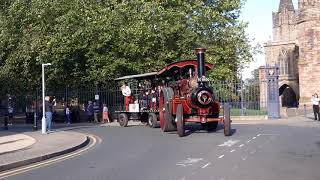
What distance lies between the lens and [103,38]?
35.3 meters

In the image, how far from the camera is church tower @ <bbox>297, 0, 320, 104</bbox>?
49275 millimetres

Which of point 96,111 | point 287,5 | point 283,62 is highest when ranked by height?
point 287,5

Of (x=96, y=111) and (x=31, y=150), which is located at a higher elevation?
(x=96, y=111)

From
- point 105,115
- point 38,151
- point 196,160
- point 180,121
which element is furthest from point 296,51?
point 196,160

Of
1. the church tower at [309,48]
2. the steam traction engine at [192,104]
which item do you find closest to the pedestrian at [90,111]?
the steam traction engine at [192,104]

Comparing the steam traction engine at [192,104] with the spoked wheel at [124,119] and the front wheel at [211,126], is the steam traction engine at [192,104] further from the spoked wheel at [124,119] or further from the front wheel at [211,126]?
the spoked wheel at [124,119]

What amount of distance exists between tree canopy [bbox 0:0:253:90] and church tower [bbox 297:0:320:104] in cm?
1060

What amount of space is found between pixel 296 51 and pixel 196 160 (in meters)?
67.7

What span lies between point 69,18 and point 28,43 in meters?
4.04

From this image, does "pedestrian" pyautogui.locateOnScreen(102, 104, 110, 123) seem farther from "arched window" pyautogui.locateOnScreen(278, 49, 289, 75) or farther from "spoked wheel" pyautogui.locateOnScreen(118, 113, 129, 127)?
"arched window" pyautogui.locateOnScreen(278, 49, 289, 75)

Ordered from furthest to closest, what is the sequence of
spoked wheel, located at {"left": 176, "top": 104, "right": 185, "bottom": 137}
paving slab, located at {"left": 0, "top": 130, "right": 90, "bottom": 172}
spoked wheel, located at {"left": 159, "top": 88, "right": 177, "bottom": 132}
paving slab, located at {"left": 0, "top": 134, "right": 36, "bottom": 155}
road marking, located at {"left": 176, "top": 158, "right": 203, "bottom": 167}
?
spoked wheel, located at {"left": 159, "top": 88, "right": 177, "bottom": 132}, spoked wheel, located at {"left": 176, "top": 104, "right": 185, "bottom": 137}, paving slab, located at {"left": 0, "top": 134, "right": 36, "bottom": 155}, paving slab, located at {"left": 0, "top": 130, "right": 90, "bottom": 172}, road marking, located at {"left": 176, "top": 158, "right": 203, "bottom": 167}

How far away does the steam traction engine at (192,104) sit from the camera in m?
19.6

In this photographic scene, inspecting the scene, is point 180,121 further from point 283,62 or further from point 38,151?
point 283,62

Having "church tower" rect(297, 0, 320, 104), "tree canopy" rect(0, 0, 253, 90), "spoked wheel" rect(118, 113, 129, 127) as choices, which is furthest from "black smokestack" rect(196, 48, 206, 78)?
"church tower" rect(297, 0, 320, 104)
